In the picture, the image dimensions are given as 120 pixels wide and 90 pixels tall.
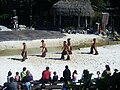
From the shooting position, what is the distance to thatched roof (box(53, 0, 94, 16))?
41750mm

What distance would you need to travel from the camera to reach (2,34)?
1351 inches

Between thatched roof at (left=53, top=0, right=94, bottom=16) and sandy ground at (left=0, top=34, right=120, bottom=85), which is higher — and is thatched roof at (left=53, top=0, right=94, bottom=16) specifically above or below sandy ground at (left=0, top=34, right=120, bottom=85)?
above

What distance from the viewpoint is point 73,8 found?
1652 inches

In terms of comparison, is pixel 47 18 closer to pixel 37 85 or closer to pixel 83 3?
pixel 83 3

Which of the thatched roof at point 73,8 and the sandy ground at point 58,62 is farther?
the thatched roof at point 73,8

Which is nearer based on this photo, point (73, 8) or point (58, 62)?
point (58, 62)

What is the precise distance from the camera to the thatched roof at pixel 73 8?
41.8 meters

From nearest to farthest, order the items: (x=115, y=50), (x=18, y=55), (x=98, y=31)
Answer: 1. (x=18, y=55)
2. (x=115, y=50)
3. (x=98, y=31)

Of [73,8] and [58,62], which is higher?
[73,8]

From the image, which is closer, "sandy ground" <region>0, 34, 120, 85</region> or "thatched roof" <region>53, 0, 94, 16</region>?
"sandy ground" <region>0, 34, 120, 85</region>

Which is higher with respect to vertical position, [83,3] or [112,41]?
[83,3]

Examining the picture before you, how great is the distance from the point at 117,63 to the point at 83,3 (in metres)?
18.5

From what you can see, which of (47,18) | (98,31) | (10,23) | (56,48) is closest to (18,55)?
(56,48)

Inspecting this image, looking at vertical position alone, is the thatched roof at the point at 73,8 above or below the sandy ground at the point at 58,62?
above
